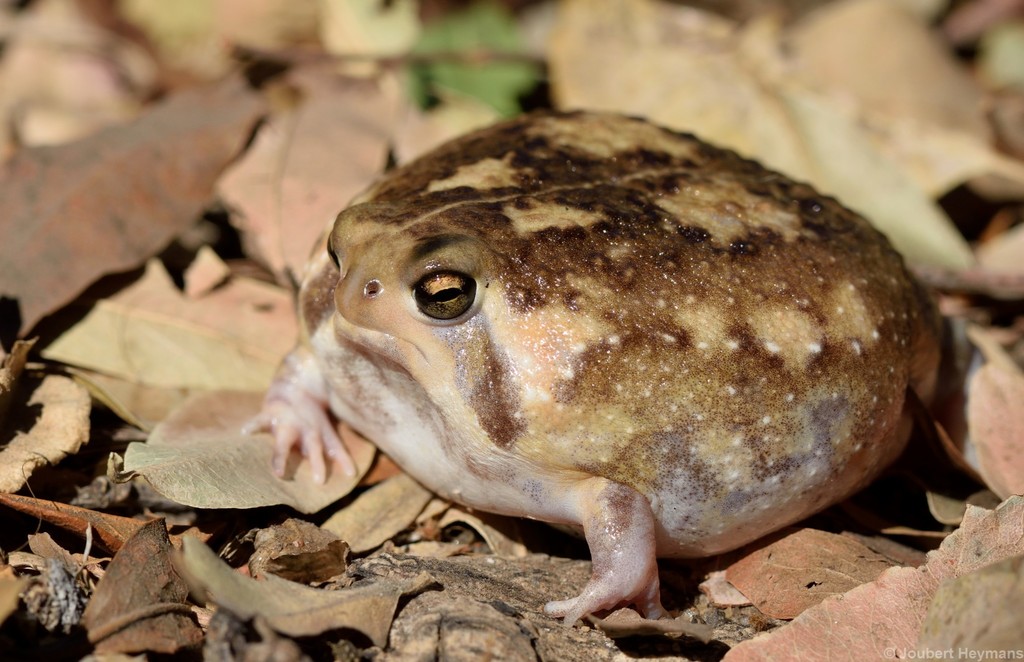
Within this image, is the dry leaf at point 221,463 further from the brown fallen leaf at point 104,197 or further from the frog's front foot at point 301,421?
the brown fallen leaf at point 104,197

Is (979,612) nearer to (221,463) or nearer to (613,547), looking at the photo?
(613,547)

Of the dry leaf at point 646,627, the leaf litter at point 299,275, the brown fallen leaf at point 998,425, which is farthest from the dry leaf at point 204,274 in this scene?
the brown fallen leaf at point 998,425

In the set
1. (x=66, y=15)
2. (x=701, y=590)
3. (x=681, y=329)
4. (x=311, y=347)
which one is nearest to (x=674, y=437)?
(x=681, y=329)

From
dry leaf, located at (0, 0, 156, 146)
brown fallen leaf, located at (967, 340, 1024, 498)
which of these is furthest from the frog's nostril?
dry leaf, located at (0, 0, 156, 146)

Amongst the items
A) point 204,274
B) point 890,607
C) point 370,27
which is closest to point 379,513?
point 204,274

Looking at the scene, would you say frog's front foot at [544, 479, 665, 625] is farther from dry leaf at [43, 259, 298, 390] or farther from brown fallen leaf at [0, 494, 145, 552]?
dry leaf at [43, 259, 298, 390]

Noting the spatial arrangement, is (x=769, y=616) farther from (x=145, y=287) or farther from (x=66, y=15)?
(x=66, y=15)
